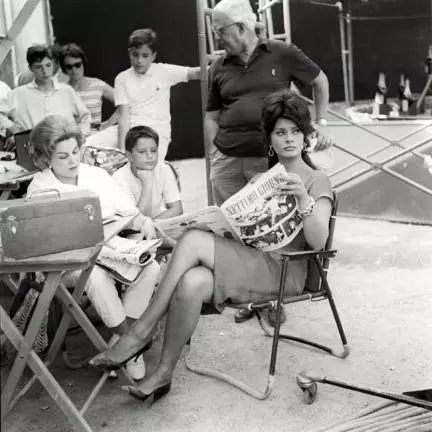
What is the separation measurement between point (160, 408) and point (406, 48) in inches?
250

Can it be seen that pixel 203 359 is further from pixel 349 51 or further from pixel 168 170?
pixel 349 51

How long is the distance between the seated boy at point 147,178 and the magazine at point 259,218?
2.24ft

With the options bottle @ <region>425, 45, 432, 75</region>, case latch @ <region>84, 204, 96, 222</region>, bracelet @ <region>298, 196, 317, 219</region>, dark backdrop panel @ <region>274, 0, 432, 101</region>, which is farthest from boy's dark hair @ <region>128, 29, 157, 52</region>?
bottle @ <region>425, 45, 432, 75</region>

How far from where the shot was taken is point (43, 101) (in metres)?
4.93

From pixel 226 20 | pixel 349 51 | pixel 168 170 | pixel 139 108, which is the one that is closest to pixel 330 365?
pixel 168 170

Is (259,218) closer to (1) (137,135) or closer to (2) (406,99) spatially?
(1) (137,135)

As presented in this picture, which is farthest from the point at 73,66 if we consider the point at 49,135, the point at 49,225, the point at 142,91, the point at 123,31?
the point at 123,31

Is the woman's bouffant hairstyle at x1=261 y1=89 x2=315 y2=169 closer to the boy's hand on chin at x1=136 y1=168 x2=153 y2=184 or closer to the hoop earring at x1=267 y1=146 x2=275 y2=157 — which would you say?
the hoop earring at x1=267 y1=146 x2=275 y2=157

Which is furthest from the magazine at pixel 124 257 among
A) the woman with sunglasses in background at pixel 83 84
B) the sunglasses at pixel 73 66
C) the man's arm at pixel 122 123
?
the sunglasses at pixel 73 66

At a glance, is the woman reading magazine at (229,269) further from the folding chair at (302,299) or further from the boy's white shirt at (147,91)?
the boy's white shirt at (147,91)

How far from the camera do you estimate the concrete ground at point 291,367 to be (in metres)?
2.73

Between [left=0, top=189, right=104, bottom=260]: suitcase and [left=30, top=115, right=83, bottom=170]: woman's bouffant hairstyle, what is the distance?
0.60m

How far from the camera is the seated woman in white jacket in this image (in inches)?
114

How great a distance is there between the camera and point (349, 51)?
26.3ft
